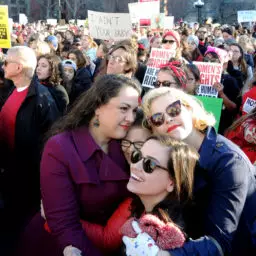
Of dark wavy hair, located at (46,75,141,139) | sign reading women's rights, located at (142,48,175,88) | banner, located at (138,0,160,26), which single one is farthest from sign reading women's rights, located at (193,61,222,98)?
banner, located at (138,0,160,26)

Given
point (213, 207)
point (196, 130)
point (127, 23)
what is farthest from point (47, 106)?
point (127, 23)

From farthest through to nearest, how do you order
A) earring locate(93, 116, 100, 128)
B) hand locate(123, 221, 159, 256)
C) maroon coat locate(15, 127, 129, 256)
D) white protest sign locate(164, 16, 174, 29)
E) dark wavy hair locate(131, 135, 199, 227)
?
white protest sign locate(164, 16, 174, 29), earring locate(93, 116, 100, 128), maroon coat locate(15, 127, 129, 256), dark wavy hair locate(131, 135, 199, 227), hand locate(123, 221, 159, 256)

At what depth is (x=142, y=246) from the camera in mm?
1813

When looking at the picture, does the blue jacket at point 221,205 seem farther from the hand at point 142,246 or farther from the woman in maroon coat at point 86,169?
the woman in maroon coat at point 86,169

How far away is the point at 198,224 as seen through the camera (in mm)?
2109

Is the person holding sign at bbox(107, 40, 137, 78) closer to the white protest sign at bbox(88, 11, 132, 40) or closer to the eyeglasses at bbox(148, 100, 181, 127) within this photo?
the eyeglasses at bbox(148, 100, 181, 127)

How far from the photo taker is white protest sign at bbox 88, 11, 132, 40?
681 centimetres

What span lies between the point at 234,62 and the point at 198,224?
16.3 ft

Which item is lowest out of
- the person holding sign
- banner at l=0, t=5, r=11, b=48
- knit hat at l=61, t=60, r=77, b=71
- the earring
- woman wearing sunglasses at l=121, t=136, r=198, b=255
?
woman wearing sunglasses at l=121, t=136, r=198, b=255

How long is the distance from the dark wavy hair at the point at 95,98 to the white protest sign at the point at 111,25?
14.9 ft

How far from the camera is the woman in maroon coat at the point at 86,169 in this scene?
2.24 m

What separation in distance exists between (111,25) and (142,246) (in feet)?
18.5

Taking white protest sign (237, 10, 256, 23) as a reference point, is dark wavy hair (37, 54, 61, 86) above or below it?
below

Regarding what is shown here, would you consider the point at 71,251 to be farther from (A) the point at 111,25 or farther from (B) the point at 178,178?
(A) the point at 111,25
